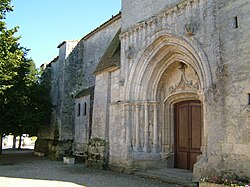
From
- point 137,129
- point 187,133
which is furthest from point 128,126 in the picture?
point 187,133

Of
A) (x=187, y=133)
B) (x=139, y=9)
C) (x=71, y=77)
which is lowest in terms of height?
(x=187, y=133)

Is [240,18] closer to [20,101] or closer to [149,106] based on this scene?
[149,106]

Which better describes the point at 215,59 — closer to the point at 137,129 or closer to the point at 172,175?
the point at 172,175

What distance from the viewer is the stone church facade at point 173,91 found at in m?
6.22

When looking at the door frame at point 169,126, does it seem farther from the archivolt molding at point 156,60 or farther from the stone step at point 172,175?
the stone step at point 172,175

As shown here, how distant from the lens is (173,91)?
942 cm

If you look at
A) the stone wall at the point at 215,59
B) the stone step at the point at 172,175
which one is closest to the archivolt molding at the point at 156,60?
the stone wall at the point at 215,59

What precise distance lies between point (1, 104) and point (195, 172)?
9.86 meters

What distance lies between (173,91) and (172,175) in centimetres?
276

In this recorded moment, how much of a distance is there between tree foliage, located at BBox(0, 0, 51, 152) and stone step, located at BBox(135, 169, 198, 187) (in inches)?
250

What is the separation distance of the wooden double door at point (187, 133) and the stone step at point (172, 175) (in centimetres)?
52

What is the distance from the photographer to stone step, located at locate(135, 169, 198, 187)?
7.18 m

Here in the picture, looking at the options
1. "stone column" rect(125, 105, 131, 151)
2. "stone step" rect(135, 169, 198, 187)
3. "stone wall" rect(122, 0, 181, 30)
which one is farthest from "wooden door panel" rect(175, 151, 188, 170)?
"stone wall" rect(122, 0, 181, 30)

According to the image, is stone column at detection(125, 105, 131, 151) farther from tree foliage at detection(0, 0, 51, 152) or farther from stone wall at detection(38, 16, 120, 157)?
stone wall at detection(38, 16, 120, 157)
